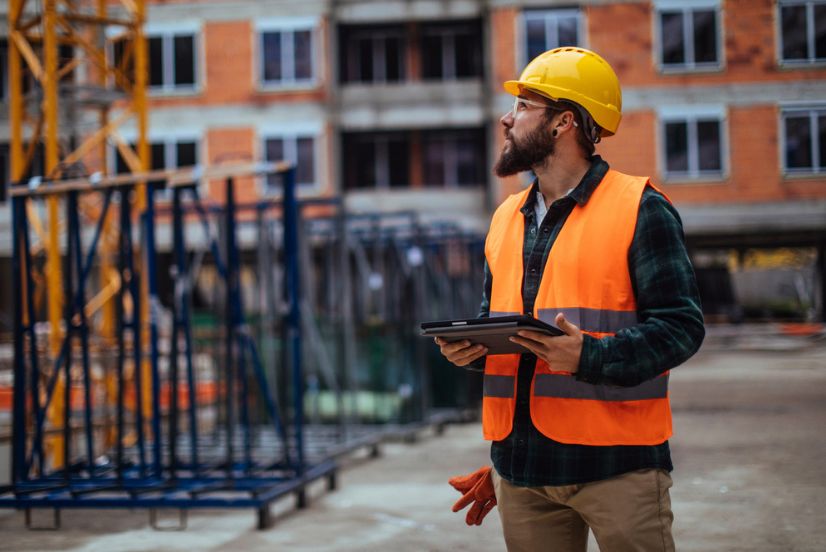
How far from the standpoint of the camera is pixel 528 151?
308 cm

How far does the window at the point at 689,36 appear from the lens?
22.2 m

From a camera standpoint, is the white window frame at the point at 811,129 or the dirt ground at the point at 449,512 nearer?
the dirt ground at the point at 449,512

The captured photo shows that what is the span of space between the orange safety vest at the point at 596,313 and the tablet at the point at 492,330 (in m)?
0.14

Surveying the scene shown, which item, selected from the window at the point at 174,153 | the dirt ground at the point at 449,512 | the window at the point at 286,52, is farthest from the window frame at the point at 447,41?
the dirt ground at the point at 449,512

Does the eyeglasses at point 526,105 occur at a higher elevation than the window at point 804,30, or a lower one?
lower

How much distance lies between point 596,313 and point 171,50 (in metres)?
27.7

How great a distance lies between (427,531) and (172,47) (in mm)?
24002

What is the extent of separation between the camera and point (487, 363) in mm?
3125

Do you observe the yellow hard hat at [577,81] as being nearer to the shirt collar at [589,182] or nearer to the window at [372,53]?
the shirt collar at [589,182]

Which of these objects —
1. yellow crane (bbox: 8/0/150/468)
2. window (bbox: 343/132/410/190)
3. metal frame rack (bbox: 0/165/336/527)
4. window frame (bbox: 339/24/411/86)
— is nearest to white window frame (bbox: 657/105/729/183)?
window (bbox: 343/132/410/190)

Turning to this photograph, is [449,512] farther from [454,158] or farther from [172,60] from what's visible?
[172,60]

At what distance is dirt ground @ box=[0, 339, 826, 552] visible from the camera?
22.4 feet

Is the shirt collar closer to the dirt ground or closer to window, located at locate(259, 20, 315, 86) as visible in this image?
the dirt ground

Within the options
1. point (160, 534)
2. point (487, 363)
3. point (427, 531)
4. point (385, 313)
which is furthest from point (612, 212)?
Answer: point (385, 313)
